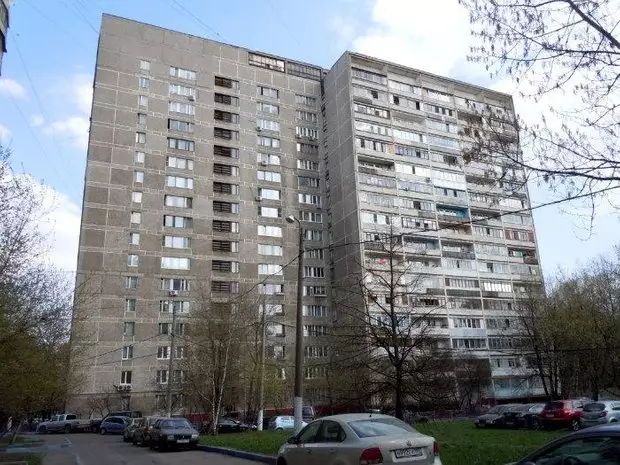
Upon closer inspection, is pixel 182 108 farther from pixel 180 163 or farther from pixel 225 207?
pixel 225 207

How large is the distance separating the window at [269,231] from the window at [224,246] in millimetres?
3507

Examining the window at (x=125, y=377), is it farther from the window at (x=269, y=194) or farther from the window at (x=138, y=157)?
the window at (x=269, y=194)

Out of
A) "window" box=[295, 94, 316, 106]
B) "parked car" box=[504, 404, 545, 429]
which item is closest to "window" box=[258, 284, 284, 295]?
"window" box=[295, 94, 316, 106]

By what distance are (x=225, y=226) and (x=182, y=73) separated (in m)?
20.0

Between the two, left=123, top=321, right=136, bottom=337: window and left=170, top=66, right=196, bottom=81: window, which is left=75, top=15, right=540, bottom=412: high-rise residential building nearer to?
left=123, top=321, right=136, bottom=337: window

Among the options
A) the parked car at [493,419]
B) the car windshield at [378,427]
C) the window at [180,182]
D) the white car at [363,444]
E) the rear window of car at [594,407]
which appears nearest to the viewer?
the white car at [363,444]

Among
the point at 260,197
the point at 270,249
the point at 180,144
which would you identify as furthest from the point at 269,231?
the point at 180,144

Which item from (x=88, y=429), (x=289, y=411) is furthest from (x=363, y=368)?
(x=88, y=429)

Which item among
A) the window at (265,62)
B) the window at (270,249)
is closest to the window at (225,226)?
the window at (270,249)

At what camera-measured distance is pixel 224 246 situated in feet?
196

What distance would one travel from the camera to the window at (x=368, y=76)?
66812 mm

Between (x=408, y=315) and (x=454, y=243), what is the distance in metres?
49.6

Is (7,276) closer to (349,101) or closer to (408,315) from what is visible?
(408,315)

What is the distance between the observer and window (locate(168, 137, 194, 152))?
2357 inches
